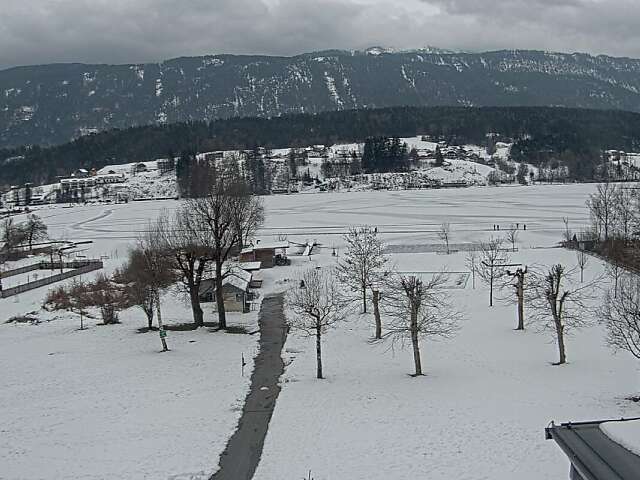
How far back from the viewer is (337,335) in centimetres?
2462

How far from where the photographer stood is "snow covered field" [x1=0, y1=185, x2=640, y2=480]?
13.2 m

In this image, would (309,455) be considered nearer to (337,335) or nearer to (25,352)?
(337,335)

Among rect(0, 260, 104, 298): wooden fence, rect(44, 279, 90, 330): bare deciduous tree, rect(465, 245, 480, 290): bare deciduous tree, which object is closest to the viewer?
rect(44, 279, 90, 330): bare deciduous tree

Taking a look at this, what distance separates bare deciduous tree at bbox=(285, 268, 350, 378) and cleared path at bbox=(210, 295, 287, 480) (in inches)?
40.6

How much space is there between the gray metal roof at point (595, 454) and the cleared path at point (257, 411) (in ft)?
22.2

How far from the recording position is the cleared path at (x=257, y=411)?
1337 centimetres

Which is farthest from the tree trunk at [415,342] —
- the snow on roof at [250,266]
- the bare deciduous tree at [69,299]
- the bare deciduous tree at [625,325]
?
the snow on roof at [250,266]

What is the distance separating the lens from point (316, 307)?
20234 millimetres

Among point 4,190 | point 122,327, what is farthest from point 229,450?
point 4,190

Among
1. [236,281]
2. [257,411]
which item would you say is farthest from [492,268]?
[257,411]

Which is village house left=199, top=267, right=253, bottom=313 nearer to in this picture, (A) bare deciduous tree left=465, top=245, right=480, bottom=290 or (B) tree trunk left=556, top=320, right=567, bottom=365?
(A) bare deciduous tree left=465, top=245, right=480, bottom=290

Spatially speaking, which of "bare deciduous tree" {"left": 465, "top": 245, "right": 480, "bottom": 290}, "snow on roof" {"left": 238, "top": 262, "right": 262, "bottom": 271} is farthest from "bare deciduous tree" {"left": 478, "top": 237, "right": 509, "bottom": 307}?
"snow on roof" {"left": 238, "top": 262, "right": 262, "bottom": 271}

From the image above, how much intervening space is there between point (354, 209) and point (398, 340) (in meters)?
59.0

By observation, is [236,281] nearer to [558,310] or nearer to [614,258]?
[558,310]
